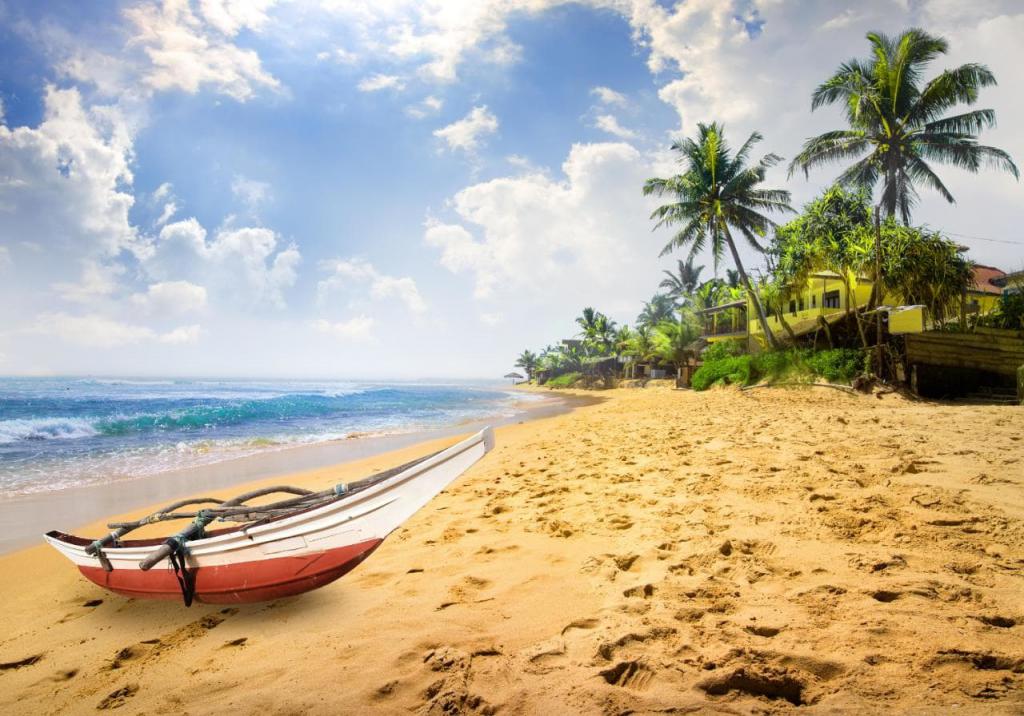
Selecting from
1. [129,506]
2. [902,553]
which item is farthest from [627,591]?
[129,506]

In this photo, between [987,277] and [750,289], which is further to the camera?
[987,277]

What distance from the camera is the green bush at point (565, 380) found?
182 ft

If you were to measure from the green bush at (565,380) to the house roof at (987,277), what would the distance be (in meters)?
33.2

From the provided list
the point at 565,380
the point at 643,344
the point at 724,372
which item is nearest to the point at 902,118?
the point at 724,372

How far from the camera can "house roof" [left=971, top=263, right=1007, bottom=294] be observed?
88.3 ft

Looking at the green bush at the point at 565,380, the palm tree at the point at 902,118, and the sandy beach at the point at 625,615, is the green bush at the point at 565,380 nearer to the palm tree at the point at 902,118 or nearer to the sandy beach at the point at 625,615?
the palm tree at the point at 902,118

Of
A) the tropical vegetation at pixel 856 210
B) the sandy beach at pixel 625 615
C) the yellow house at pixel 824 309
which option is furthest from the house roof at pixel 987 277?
the sandy beach at pixel 625 615

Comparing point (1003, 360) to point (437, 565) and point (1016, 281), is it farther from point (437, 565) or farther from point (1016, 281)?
point (437, 565)

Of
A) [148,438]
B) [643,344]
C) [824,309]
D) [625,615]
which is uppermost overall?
[824,309]

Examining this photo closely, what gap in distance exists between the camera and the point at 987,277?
29.4 metres

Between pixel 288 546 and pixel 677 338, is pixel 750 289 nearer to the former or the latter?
pixel 677 338

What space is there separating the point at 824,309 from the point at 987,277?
566 inches

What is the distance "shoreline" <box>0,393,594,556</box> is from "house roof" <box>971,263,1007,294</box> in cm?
3330

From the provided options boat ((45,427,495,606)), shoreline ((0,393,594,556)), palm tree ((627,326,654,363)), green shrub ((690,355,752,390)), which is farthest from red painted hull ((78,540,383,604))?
palm tree ((627,326,654,363))
